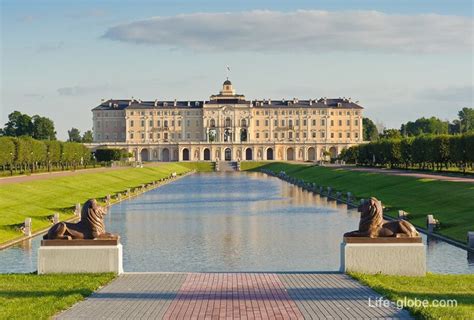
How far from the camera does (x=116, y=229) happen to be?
33906 millimetres

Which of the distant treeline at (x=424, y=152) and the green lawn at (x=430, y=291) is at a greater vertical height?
the distant treeline at (x=424, y=152)

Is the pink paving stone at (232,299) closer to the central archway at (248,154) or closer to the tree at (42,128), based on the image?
the central archway at (248,154)

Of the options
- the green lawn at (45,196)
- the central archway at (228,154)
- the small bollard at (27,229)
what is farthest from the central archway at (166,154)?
the small bollard at (27,229)

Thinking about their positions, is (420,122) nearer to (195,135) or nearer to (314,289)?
(195,135)

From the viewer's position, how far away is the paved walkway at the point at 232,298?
1199 cm

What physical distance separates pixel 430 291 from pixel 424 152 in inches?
2482

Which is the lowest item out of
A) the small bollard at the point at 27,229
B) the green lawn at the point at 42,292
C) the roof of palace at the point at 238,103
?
the small bollard at the point at 27,229

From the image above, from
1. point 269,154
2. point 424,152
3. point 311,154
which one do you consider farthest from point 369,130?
point 424,152

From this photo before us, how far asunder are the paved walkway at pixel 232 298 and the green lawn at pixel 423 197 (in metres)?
13.7

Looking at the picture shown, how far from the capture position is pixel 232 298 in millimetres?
13281

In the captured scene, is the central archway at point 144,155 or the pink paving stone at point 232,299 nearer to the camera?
the pink paving stone at point 232,299

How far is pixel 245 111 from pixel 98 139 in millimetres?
31952

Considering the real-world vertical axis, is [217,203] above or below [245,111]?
below

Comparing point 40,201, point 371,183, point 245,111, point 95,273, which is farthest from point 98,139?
point 95,273
